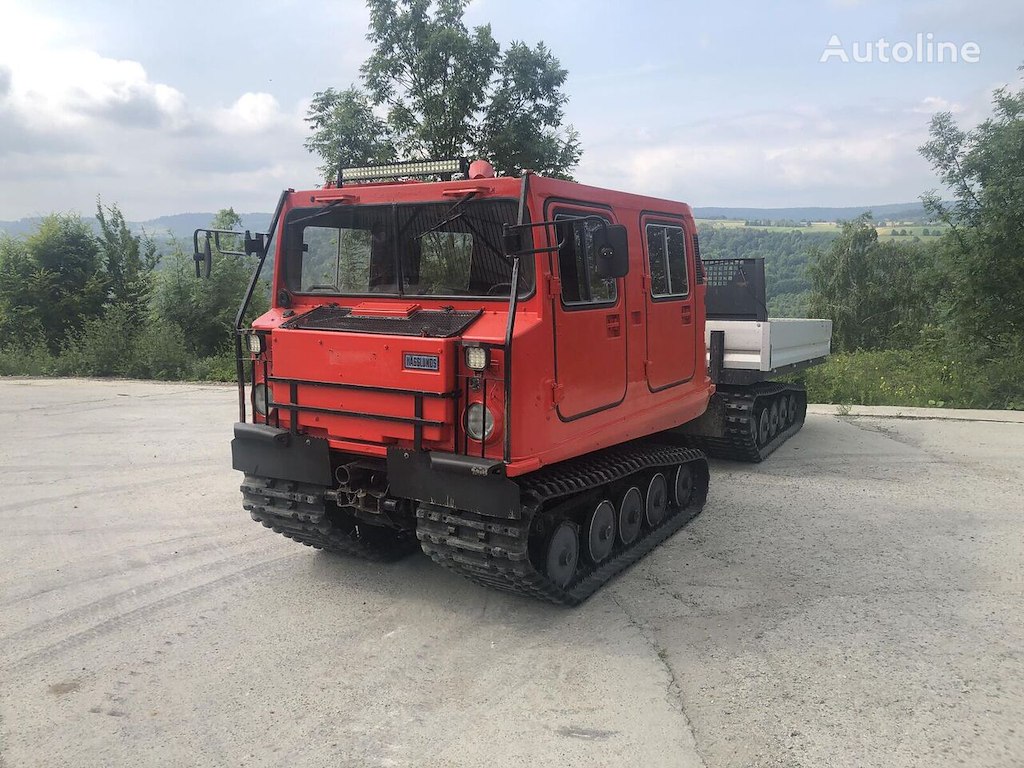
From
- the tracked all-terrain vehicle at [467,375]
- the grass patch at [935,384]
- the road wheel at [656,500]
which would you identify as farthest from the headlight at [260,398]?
the grass patch at [935,384]

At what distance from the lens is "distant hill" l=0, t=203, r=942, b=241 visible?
15.5 m

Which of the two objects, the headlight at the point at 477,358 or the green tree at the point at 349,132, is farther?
the green tree at the point at 349,132

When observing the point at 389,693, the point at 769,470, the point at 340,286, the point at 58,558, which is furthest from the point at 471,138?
the point at 389,693

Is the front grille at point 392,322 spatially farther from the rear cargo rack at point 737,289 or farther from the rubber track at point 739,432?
the rear cargo rack at point 737,289

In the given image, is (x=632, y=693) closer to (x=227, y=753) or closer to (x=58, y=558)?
(x=227, y=753)

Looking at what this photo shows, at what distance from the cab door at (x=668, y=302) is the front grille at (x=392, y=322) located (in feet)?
5.90

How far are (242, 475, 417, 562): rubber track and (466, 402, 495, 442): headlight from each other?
4.10 ft

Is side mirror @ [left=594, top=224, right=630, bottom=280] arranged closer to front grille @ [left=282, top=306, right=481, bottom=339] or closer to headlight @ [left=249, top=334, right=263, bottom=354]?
front grille @ [left=282, top=306, right=481, bottom=339]

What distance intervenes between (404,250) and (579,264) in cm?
117

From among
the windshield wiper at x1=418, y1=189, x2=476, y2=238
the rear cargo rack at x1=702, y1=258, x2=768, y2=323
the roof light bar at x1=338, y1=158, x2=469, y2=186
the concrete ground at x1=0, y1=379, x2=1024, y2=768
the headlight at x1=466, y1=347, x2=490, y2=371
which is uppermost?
the roof light bar at x1=338, y1=158, x2=469, y2=186

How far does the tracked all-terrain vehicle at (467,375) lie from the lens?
4332mm

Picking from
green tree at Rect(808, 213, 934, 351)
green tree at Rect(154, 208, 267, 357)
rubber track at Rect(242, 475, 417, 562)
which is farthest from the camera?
green tree at Rect(808, 213, 934, 351)

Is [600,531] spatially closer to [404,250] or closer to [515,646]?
[515,646]

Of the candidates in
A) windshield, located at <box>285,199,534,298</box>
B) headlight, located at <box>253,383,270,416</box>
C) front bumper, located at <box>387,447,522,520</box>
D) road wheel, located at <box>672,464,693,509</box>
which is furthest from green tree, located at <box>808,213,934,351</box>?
front bumper, located at <box>387,447,522,520</box>
